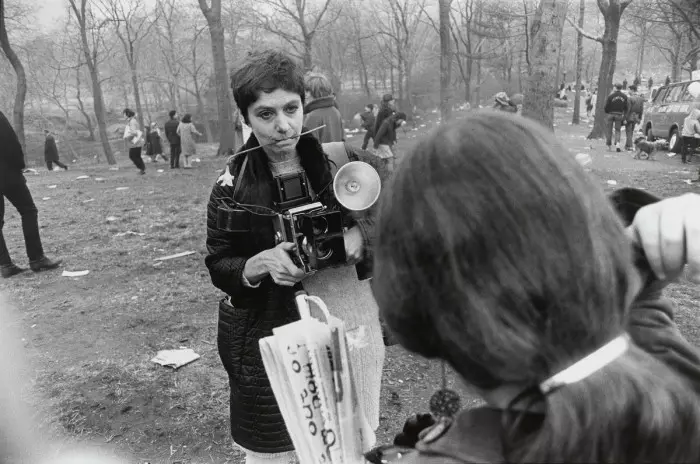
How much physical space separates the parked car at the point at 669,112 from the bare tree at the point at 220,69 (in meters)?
12.2

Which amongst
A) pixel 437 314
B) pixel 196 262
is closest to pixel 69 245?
pixel 196 262

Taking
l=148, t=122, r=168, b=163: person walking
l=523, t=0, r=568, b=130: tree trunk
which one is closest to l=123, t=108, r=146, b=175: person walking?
l=148, t=122, r=168, b=163: person walking

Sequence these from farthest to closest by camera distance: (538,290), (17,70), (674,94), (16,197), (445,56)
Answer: (445,56)
(17,70)
(674,94)
(16,197)
(538,290)

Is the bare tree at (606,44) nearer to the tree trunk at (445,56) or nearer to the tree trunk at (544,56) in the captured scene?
the tree trunk at (445,56)

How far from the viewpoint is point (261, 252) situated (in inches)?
71.1

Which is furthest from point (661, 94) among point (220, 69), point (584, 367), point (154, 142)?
point (584, 367)

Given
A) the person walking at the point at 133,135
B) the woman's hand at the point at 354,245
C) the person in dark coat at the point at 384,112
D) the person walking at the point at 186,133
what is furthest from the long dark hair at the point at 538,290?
the person walking at the point at 186,133

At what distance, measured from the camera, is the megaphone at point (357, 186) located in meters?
1.73

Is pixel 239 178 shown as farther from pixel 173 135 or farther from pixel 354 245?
pixel 173 135

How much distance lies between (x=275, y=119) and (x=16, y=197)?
205 inches

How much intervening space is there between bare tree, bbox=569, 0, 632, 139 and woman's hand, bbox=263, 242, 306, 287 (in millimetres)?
17245

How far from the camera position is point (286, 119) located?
75.4 inches

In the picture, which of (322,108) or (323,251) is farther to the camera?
(322,108)

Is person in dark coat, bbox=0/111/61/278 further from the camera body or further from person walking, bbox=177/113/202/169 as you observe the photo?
person walking, bbox=177/113/202/169
